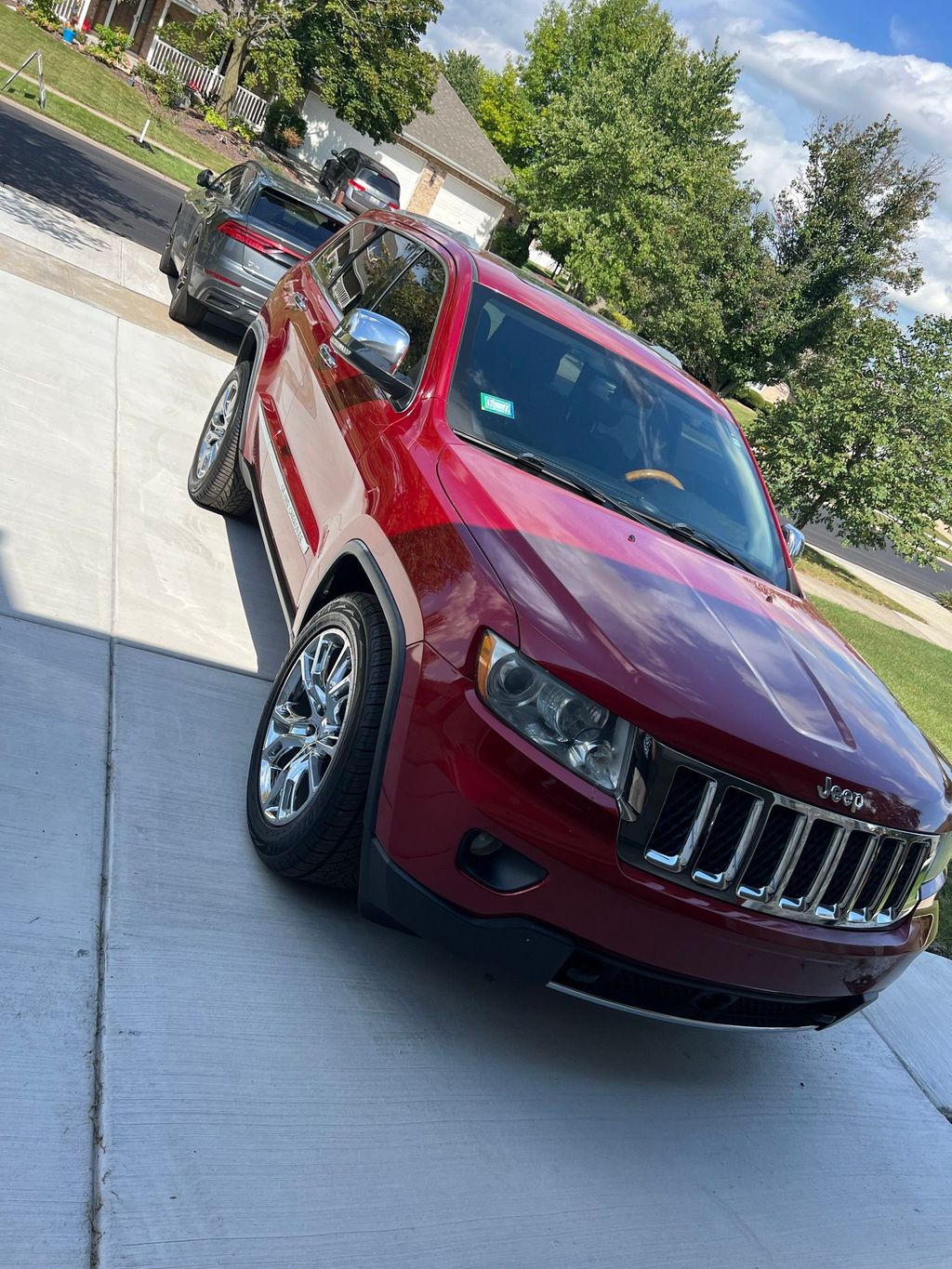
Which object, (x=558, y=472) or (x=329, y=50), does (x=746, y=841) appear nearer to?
(x=558, y=472)

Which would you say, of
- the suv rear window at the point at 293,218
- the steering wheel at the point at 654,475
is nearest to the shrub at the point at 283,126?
the suv rear window at the point at 293,218

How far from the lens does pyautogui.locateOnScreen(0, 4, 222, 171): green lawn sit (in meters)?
25.0

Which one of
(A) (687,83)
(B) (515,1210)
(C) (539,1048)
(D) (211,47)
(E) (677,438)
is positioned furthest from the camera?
(A) (687,83)

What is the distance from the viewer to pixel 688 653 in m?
3.01

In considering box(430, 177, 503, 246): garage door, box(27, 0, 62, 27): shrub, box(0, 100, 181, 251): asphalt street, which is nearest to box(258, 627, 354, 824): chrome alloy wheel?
box(0, 100, 181, 251): asphalt street

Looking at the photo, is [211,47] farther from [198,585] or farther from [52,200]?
[198,585]

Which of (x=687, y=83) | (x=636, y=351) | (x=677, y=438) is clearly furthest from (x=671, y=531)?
(x=687, y=83)

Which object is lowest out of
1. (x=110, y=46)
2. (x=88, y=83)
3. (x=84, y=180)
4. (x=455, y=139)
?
(x=84, y=180)

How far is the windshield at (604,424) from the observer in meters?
3.94

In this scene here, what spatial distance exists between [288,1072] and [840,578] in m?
19.0

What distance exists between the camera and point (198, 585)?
522 centimetres

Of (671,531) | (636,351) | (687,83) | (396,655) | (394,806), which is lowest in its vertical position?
(394,806)

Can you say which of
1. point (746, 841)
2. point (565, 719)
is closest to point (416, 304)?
point (565, 719)

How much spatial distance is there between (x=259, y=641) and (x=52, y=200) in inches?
369
